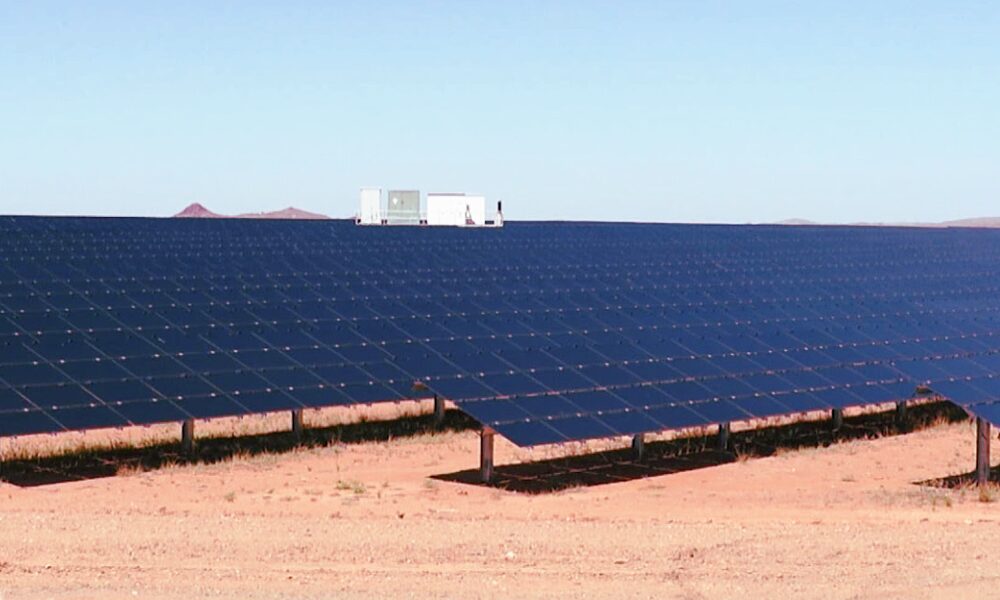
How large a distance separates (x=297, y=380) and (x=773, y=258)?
25.4m

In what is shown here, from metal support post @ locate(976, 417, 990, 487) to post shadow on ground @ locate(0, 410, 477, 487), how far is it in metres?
11.6

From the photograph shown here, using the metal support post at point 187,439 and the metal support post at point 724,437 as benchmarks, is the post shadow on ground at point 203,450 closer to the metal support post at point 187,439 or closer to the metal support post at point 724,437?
the metal support post at point 187,439

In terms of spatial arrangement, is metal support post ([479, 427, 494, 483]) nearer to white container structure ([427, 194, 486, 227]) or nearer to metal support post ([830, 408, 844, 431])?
metal support post ([830, 408, 844, 431])

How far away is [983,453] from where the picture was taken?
2675cm

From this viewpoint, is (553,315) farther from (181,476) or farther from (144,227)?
(144,227)

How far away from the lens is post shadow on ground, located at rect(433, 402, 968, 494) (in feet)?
88.0

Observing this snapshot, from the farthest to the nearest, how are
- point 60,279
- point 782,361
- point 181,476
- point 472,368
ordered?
point 60,279 → point 782,361 → point 472,368 → point 181,476

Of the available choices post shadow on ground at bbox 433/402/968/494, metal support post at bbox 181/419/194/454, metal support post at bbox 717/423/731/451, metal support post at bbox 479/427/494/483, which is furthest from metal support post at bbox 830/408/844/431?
metal support post at bbox 181/419/194/454

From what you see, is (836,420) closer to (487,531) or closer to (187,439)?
(187,439)

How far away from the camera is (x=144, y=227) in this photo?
2003 inches

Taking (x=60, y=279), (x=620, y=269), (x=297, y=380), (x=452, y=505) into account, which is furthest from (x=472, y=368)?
(x=620, y=269)

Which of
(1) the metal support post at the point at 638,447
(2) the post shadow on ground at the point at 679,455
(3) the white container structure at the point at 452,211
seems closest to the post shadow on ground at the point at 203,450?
(2) the post shadow on ground at the point at 679,455

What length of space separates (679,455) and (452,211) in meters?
29.8

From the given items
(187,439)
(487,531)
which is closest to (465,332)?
(187,439)
